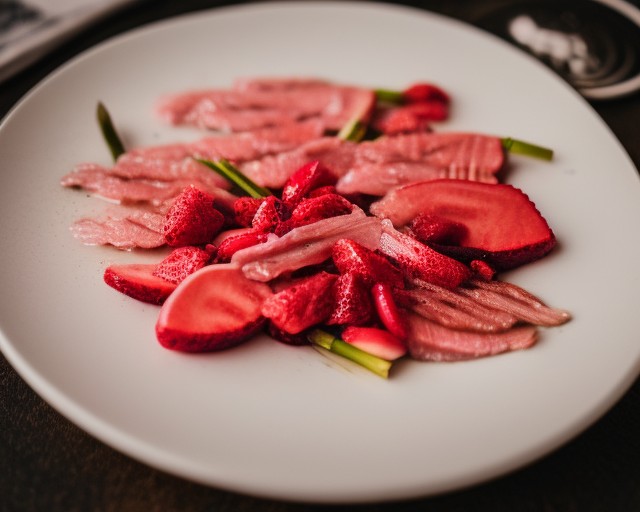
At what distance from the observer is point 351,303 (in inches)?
66.6

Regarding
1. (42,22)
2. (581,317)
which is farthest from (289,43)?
(581,317)

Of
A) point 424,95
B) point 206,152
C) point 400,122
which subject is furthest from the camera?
point 424,95

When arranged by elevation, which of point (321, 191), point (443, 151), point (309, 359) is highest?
point (443, 151)

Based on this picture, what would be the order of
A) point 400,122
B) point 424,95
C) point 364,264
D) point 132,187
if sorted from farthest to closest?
point 424,95, point 400,122, point 132,187, point 364,264

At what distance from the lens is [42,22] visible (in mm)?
2869

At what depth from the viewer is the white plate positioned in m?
1.44

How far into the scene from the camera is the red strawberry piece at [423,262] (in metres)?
1.82

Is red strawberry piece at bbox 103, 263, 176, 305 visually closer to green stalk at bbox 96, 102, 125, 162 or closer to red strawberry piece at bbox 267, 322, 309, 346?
red strawberry piece at bbox 267, 322, 309, 346

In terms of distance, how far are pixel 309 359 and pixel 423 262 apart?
40 centimetres

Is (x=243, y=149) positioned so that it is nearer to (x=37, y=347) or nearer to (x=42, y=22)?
(x=37, y=347)

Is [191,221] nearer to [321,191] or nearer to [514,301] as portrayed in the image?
[321,191]

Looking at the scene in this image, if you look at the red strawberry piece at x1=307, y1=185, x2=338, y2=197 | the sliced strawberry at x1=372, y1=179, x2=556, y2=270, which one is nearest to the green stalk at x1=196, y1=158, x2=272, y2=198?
the red strawberry piece at x1=307, y1=185, x2=338, y2=197

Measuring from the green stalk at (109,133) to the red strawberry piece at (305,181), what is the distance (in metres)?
0.58

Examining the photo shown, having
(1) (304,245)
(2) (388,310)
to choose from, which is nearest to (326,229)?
(1) (304,245)
